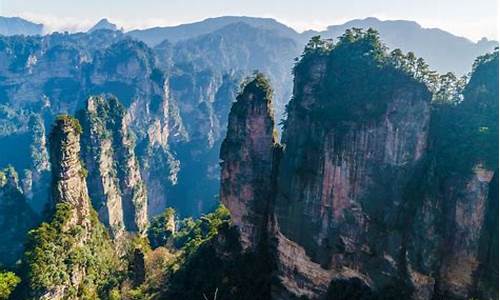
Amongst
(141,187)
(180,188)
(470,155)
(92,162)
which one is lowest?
(180,188)

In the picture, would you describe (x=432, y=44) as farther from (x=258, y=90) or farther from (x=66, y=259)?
(x=66, y=259)

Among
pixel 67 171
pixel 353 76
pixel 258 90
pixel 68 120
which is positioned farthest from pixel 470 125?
pixel 68 120

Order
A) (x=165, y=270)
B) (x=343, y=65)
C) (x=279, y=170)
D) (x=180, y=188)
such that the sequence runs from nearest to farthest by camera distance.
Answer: (x=343, y=65) < (x=279, y=170) < (x=165, y=270) < (x=180, y=188)

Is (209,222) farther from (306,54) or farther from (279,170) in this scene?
(306,54)

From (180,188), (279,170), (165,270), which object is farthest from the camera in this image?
(180,188)

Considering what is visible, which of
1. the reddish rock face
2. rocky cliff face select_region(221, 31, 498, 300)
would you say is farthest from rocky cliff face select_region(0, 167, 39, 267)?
rocky cliff face select_region(221, 31, 498, 300)

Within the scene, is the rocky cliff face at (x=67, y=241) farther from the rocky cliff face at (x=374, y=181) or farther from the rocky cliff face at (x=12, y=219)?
the rocky cliff face at (x=12, y=219)

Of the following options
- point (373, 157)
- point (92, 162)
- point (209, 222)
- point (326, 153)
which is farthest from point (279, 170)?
point (92, 162)
